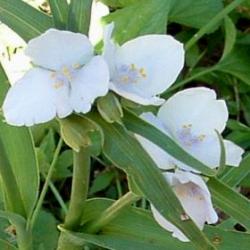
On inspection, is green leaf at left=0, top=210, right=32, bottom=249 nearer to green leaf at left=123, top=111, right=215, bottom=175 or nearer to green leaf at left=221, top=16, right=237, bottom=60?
green leaf at left=123, top=111, right=215, bottom=175

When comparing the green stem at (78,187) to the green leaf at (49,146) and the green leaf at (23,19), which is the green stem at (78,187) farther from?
the green leaf at (49,146)

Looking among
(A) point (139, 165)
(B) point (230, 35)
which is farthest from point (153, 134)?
(B) point (230, 35)

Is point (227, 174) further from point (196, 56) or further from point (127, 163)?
point (196, 56)

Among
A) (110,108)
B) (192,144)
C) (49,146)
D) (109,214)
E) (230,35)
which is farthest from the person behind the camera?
(230,35)

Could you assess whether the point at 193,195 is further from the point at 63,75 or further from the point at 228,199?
the point at 63,75

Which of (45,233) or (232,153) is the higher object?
(232,153)

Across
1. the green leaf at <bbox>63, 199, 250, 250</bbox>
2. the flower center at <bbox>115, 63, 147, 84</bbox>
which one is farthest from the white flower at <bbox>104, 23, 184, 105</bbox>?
the green leaf at <bbox>63, 199, 250, 250</bbox>
